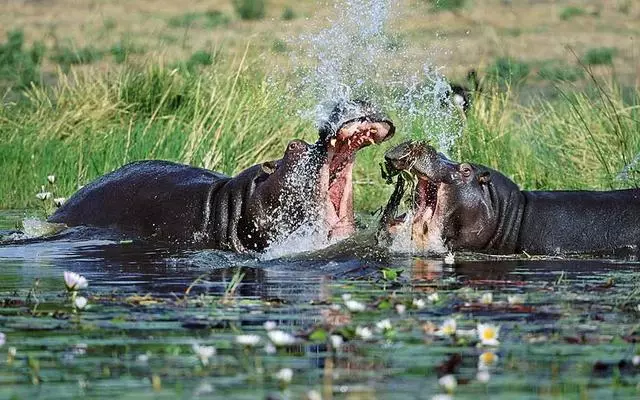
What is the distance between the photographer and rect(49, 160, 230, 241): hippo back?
8.20 m

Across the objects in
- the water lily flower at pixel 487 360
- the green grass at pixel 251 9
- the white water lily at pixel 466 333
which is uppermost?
the green grass at pixel 251 9

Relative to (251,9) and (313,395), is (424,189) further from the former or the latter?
(251,9)

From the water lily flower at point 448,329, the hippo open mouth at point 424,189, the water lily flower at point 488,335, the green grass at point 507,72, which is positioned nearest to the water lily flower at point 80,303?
the water lily flower at point 448,329

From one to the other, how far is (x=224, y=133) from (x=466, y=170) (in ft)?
11.8

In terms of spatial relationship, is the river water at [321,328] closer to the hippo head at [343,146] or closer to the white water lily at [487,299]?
the white water lily at [487,299]

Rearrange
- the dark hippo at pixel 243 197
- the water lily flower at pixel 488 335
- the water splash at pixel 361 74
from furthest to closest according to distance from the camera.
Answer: the water splash at pixel 361 74 → the dark hippo at pixel 243 197 → the water lily flower at pixel 488 335

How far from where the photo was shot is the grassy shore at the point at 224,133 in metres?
10.1

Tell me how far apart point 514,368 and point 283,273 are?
95.1 inches

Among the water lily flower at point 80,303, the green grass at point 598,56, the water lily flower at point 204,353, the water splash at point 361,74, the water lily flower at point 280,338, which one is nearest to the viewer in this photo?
the water lily flower at point 204,353

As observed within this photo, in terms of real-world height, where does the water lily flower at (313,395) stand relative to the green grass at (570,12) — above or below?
below

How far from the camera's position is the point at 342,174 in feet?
25.0

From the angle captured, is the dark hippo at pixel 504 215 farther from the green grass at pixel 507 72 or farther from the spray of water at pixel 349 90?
the green grass at pixel 507 72

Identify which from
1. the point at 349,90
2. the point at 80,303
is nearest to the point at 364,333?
the point at 80,303

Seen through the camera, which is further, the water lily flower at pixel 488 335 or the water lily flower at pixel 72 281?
the water lily flower at pixel 72 281
